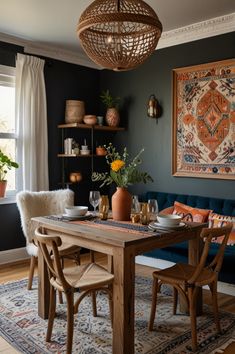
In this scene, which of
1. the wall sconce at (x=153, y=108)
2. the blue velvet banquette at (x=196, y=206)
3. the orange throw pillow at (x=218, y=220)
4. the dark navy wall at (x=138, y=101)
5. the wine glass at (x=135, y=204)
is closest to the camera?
the wine glass at (x=135, y=204)

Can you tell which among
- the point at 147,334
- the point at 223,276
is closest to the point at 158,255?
the point at 223,276

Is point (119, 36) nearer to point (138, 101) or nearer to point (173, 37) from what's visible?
point (173, 37)

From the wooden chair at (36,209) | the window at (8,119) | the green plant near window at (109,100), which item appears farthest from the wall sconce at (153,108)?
the window at (8,119)

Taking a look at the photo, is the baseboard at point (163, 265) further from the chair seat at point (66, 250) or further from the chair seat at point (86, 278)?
the chair seat at point (86, 278)

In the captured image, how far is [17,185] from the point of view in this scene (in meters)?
4.50

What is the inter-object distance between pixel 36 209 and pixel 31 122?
4.21 feet

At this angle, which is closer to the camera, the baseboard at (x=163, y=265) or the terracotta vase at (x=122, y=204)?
the terracotta vase at (x=122, y=204)

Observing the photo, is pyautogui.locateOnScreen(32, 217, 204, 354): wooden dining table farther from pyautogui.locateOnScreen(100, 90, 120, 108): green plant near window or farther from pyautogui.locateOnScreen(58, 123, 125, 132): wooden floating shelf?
pyautogui.locateOnScreen(100, 90, 120, 108): green plant near window

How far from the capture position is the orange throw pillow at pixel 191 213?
3717 millimetres

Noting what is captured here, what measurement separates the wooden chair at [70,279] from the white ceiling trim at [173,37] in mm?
2952

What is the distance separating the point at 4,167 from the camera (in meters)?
4.31

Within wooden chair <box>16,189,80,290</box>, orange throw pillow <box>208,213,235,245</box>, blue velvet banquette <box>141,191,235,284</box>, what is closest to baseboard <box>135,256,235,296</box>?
blue velvet banquette <box>141,191,235,284</box>

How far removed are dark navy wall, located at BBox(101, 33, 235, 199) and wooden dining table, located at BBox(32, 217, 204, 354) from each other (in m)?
1.70

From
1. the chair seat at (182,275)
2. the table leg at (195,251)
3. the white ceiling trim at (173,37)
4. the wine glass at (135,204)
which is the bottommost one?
the chair seat at (182,275)
